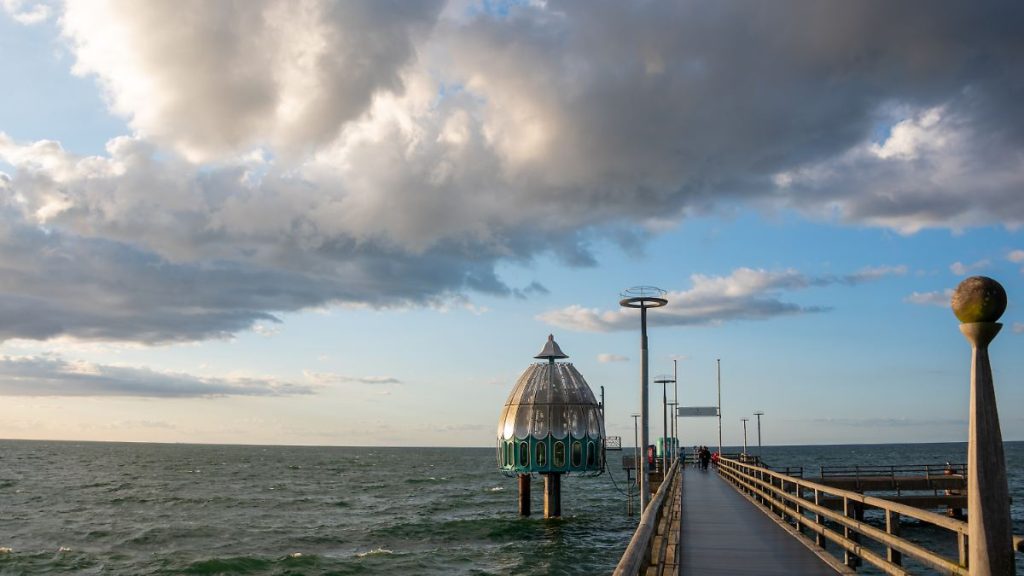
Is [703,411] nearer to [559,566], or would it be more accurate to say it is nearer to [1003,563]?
[559,566]

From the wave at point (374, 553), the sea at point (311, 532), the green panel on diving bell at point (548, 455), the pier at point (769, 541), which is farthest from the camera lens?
the green panel on diving bell at point (548, 455)

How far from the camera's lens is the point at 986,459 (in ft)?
19.3

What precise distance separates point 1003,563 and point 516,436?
108ft

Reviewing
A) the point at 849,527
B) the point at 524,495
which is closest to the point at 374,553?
the point at 524,495

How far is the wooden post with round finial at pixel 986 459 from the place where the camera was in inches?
231

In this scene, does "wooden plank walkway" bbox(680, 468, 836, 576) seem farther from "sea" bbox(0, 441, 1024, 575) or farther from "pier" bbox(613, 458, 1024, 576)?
"sea" bbox(0, 441, 1024, 575)

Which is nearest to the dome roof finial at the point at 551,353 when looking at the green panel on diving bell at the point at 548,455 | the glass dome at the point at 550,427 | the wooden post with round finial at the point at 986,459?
the glass dome at the point at 550,427

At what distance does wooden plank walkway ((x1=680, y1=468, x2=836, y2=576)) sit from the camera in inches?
451

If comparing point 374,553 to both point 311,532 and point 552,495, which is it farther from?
point 552,495

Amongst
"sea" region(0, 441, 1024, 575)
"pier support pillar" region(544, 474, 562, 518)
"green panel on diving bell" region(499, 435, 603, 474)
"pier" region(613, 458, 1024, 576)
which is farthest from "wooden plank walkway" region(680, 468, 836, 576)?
"pier support pillar" region(544, 474, 562, 518)

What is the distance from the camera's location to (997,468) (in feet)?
19.2

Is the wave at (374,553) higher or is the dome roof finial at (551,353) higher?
the dome roof finial at (551,353)

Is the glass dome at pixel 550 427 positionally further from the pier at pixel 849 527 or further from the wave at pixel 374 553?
the pier at pixel 849 527

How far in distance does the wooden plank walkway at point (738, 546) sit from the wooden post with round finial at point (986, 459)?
5.41 metres
